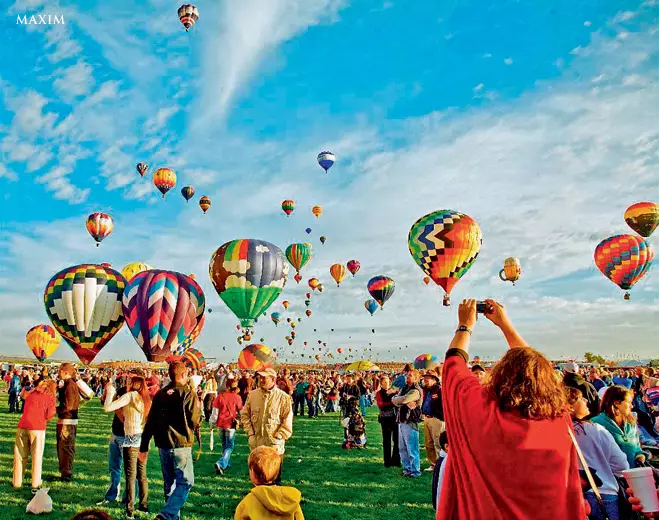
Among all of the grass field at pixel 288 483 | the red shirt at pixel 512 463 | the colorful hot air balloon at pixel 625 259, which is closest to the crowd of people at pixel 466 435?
the red shirt at pixel 512 463

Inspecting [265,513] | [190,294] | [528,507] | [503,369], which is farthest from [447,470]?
[190,294]

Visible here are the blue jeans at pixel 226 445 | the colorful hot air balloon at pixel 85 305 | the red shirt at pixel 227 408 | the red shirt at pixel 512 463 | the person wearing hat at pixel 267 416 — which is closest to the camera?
the red shirt at pixel 512 463

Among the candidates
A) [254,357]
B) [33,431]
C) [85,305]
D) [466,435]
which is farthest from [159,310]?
[466,435]

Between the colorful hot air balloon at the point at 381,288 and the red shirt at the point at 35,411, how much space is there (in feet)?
94.7

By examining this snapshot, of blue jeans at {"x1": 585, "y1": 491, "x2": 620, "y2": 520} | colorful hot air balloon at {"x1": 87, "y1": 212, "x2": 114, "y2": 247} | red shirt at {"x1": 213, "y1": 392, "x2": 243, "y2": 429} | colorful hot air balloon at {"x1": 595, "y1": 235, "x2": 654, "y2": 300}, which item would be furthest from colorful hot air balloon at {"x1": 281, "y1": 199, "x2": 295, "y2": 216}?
blue jeans at {"x1": 585, "y1": 491, "x2": 620, "y2": 520}

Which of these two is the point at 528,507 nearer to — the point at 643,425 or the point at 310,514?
the point at 643,425

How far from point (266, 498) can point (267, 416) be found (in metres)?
3.85

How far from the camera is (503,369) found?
2316 mm

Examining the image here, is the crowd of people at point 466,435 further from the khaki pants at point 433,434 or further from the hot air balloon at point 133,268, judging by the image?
the hot air balloon at point 133,268

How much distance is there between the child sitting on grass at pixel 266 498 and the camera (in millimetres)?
3340

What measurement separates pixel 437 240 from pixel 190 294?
34.0 feet

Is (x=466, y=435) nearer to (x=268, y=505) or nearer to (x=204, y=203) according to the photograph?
(x=268, y=505)

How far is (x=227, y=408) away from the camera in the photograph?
424 inches

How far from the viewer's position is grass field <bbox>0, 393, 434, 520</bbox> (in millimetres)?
7613
